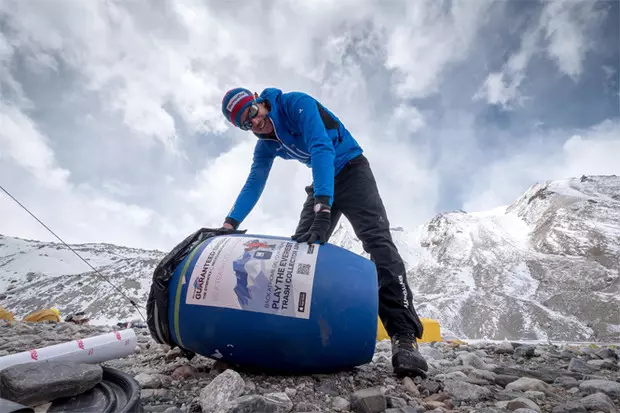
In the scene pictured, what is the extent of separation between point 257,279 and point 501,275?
177514 mm

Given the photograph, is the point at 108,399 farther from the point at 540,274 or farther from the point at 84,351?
the point at 540,274

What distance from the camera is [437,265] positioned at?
190 meters

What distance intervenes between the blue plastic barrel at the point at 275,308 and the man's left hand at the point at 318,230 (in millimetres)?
133

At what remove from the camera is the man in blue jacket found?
3166mm

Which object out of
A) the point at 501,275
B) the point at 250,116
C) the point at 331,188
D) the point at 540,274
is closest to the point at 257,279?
the point at 331,188

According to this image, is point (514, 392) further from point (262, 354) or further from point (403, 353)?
point (262, 354)

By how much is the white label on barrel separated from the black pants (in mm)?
995

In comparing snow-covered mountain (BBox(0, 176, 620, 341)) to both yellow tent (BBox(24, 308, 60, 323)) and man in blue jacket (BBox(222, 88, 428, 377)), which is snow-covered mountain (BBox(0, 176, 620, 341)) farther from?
man in blue jacket (BBox(222, 88, 428, 377))

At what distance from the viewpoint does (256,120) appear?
3.64 metres

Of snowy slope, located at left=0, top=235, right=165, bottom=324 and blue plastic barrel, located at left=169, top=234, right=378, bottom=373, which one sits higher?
snowy slope, located at left=0, top=235, right=165, bottom=324

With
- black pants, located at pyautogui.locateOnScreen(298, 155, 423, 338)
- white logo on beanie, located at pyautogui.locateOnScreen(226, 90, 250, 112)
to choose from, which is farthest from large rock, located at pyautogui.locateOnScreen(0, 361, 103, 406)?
white logo on beanie, located at pyautogui.locateOnScreen(226, 90, 250, 112)

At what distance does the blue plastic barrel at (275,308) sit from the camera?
8.01ft

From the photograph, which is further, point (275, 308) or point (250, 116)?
point (250, 116)

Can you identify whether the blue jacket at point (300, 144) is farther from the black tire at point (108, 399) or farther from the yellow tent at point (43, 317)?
the yellow tent at point (43, 317)
